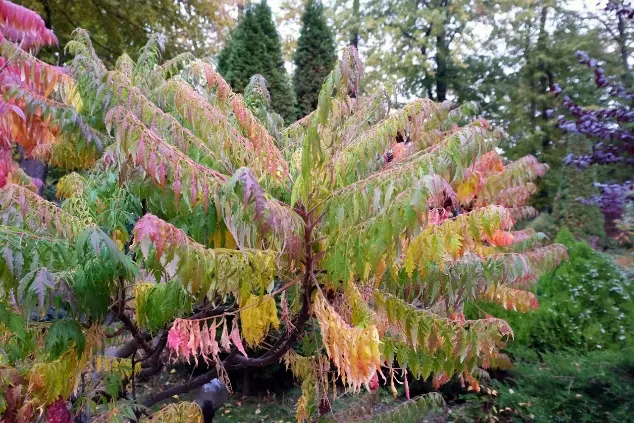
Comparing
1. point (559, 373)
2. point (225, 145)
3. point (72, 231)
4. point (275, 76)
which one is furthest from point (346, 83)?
point (275, 76)

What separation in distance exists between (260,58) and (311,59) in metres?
1.42

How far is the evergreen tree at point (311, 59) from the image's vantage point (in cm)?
759

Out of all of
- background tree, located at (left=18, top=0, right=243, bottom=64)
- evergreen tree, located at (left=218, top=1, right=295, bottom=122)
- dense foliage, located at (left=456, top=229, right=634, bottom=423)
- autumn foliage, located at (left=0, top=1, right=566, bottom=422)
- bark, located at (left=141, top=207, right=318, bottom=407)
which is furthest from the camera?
background tree, located at (left=18, top=0, right=243, bottom=64)

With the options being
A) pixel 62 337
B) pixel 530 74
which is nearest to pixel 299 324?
pixel 62 337

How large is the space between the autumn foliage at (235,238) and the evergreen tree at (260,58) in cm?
388

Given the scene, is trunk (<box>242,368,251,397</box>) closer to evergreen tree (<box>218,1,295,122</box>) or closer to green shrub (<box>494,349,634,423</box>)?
green shrub (<box>494,349,634,423</box>)

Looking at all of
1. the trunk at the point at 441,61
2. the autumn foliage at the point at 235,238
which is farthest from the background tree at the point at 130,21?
the trunk at the point at 441,61

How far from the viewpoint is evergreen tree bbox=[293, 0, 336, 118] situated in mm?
7594

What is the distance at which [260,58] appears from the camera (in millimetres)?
6406

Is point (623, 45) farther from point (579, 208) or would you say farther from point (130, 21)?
point (130, 21)

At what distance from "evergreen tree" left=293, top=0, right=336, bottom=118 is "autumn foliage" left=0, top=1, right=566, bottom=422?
→ 205 inches

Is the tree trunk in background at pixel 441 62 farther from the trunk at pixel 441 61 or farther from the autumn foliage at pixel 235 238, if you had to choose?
the autumn foliage at pixel 235 238

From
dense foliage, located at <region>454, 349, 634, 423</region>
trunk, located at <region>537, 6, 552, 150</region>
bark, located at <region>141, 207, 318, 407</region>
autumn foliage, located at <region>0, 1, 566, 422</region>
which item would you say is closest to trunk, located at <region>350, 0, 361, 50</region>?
trunk, located at <region>537, 6, 552, 150</region>

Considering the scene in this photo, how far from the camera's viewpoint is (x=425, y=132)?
2930mm
